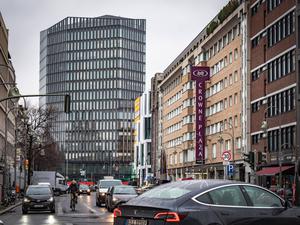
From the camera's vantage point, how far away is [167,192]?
11.3 metres

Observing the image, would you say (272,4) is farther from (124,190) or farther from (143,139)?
(143,139)

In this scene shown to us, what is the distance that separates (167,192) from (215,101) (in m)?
77.6

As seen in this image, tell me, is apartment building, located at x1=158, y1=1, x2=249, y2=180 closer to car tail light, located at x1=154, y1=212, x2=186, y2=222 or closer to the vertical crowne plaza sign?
the vertical crowne plaza sign

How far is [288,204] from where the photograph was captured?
39.2 feet

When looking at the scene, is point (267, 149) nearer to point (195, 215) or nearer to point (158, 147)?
point (195, 215)

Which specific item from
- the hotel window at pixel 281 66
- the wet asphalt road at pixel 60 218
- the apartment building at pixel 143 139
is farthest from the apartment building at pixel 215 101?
the wet asphalt road at pixel 60 218

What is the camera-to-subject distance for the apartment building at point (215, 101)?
7619cm

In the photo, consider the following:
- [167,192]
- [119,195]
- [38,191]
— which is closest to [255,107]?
[119,195]

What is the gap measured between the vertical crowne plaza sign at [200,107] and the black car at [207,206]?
7948 centimetres

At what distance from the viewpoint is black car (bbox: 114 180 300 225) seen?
1061 centimetres

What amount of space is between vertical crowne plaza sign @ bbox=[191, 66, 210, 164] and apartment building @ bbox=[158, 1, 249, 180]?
77cm

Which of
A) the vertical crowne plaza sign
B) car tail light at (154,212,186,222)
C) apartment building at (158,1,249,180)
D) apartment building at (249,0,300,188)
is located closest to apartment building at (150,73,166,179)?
apartment building at (158,1,249,180)

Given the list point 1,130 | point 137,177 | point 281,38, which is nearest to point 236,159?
point 281,38

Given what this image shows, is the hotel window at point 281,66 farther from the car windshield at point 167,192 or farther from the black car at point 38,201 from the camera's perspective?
the car windshield at point 167,192
